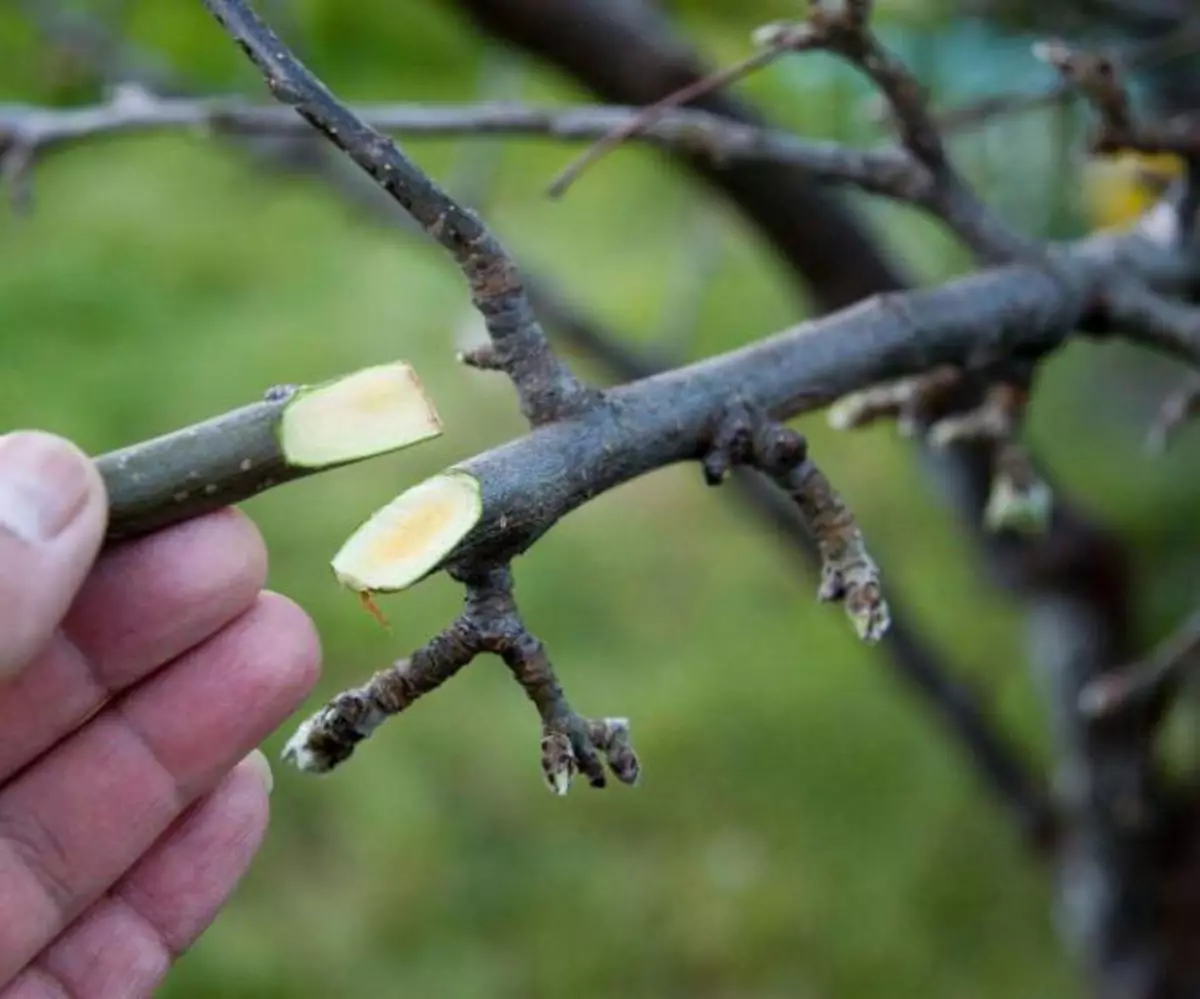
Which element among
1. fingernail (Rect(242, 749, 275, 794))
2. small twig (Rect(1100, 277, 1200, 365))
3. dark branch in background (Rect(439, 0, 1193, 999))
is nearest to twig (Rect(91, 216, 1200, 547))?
small twig (Rect(1100, 277, 1200, 365))

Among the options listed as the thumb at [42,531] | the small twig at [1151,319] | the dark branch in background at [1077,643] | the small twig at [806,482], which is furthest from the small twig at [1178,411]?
the thumb at [42,531]

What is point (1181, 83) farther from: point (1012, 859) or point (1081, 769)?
point (1012, 859)

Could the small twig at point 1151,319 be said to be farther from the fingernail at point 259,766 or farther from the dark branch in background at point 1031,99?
the fingernail at point 259,766

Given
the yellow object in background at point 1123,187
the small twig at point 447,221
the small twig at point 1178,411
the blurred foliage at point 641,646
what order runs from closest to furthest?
the small twig at point 447,221, the small twig at point 1178,411, the yellow object in background at point 1123,187, the blurred foliage at point 641,646

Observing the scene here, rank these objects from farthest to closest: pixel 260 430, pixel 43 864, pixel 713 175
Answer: pixel 713 175 < pixel 43 864 < pixel 260 430

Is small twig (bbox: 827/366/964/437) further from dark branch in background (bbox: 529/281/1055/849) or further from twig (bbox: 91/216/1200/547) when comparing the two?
dark branch in background (bbox: 529/281/1055/849)

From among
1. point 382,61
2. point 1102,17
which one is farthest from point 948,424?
point 382,61
